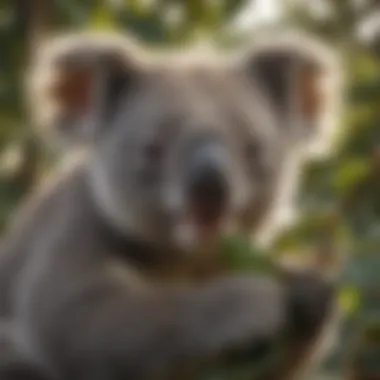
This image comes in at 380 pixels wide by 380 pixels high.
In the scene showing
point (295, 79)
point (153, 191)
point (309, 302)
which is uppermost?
point (295, 79)

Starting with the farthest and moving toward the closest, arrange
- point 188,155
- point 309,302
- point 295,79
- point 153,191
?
point 295,79, point 153,191, point 188,155, point 309,302

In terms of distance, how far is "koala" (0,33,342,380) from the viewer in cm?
113

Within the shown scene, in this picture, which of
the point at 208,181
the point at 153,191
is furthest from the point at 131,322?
the point at 208,181

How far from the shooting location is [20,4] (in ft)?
4.83

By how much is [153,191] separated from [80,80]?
191 mm

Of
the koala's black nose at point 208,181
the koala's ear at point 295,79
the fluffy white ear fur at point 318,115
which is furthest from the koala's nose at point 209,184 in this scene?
the koala's ear at point 295,79

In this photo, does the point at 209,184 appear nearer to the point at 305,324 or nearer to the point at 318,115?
the point at 305,324

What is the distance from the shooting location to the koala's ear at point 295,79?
1234 mm

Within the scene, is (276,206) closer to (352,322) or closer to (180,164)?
(180,164)

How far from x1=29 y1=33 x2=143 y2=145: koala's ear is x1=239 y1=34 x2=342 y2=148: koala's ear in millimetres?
154

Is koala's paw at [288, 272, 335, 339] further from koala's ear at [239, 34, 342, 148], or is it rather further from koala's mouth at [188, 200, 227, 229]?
koala's ear at [239, 34, 342, 148]

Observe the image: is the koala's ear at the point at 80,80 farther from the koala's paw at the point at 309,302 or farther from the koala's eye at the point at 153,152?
the koala's paw at the point at 309,302

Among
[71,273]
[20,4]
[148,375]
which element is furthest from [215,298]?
[20,4]

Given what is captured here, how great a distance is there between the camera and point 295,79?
1.34 meters
